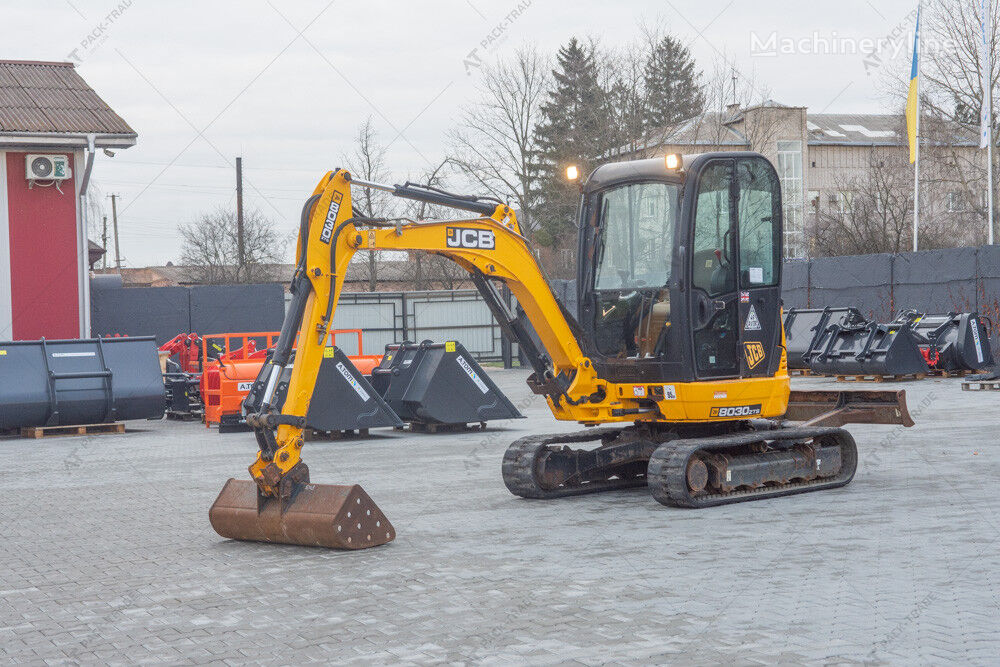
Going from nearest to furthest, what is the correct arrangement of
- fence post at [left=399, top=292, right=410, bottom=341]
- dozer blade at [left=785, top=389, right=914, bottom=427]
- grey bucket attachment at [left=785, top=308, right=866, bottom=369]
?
dozer blade at [left=785, top=389, right=914, bottom=427] < grey bucket attachment at [left=785, top=308, right=866, bottom=369] < fence post at [left=399, top=292, right=410, bottom=341]

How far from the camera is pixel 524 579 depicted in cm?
754

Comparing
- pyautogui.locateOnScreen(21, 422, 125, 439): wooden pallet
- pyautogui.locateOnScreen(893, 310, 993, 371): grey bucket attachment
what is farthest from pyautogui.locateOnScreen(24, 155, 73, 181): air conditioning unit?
pyautogui.locateOnScreen(893, 310, 993, 371): grey bucket attachment

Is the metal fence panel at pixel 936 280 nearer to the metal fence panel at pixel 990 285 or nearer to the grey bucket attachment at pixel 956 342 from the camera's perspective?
the metal fence panel at pixel 990 285

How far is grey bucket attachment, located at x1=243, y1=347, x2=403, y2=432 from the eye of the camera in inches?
689

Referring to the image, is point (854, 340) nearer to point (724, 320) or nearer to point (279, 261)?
point (724, 320)

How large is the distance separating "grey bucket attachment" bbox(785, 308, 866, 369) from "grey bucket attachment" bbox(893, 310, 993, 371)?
1161 mm

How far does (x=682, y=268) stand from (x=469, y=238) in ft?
6.17

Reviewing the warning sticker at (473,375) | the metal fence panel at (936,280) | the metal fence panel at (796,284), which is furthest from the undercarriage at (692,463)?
the metal fence panel at (796,284)

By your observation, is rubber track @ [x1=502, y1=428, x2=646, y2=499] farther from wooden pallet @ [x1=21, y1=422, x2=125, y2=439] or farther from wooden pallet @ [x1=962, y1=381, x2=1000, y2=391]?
wooden pallet @ [x1=962, y1=381, x2=1000, y2=391]

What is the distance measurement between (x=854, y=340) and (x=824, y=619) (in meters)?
20.9

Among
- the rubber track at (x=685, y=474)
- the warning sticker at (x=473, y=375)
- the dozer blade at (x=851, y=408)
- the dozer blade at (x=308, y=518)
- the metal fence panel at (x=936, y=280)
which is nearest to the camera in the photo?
the dozer blade at (x=308, y=518)

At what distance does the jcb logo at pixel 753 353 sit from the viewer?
10.9 meters

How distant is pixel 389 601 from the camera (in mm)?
7043

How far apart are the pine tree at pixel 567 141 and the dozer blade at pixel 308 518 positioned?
35.7 m
